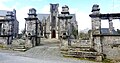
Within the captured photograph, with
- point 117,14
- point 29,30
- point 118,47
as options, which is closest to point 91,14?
point 117,14

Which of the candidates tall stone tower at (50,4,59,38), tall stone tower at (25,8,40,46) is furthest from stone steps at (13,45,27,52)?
tall stone tower at (50,4,59,38)

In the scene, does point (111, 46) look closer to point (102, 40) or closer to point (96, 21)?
point (102, 40)

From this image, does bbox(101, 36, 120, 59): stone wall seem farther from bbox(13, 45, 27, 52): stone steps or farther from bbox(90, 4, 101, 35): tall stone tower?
bbox(13, 45, 27, 52): stone steps

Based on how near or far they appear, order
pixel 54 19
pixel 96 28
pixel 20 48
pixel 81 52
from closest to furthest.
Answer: pixel 81 52, pixel 96 28, pixel 20 48, pixel 54 19

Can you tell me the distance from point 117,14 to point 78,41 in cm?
489

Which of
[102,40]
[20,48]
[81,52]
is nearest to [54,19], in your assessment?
[20,48]

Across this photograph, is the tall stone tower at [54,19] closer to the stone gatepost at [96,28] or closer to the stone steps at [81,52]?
the stone gatepost at [96,28]

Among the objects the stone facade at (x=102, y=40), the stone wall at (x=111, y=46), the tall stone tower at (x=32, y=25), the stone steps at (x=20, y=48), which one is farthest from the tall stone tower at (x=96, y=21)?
the stone steps at (x=20, y=48)

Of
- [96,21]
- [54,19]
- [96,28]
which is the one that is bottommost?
[96,28]

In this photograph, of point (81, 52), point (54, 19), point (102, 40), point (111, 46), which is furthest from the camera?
point (54, 19)

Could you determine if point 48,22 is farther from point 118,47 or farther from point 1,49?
point 118,47

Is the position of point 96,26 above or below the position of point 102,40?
above

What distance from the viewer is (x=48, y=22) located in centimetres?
5212

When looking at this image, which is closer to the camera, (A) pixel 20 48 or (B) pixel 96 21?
(B) pixel 96 21
